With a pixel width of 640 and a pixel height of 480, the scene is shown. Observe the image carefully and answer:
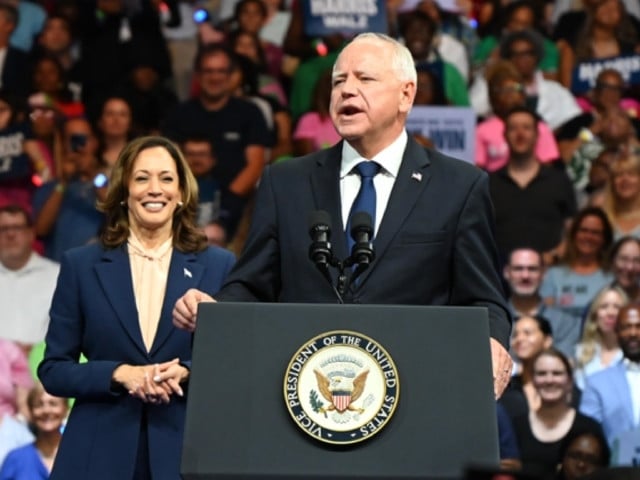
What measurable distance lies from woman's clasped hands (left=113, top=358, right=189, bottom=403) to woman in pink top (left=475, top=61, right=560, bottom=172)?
19.5 ft

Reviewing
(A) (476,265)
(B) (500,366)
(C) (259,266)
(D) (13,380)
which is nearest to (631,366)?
(D) (13,380)

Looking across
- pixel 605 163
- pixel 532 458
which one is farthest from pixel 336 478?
pixel 605 163

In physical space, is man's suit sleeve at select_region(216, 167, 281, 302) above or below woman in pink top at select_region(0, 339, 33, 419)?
above

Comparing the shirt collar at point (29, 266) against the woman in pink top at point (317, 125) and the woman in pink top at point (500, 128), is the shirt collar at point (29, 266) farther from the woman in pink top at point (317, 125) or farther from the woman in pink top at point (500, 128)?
the woman in pink top at point (500, 128)

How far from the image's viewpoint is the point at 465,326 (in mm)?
4090

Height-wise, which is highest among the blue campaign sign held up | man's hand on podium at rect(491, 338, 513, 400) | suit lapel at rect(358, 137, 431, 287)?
the blue campaign sign held up

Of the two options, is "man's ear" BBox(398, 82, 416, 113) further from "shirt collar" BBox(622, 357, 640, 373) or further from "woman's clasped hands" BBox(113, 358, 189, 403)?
"shirt collar" BBox(622, 357, 640, 373)

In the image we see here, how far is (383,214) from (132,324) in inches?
46.2

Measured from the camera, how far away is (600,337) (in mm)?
9734

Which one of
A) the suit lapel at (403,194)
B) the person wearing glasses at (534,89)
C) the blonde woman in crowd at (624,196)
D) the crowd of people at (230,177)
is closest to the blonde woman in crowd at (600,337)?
the crowd of people at (230,177)

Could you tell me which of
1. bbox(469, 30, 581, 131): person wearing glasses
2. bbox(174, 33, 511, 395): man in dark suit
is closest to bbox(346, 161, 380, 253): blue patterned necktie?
bbox(174, 33, 511, 395): man in dark suit

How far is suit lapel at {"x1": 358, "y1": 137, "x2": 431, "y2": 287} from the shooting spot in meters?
4.58

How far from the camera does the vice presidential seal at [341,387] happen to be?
3.97m

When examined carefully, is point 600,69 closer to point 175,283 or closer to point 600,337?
point 600,337
